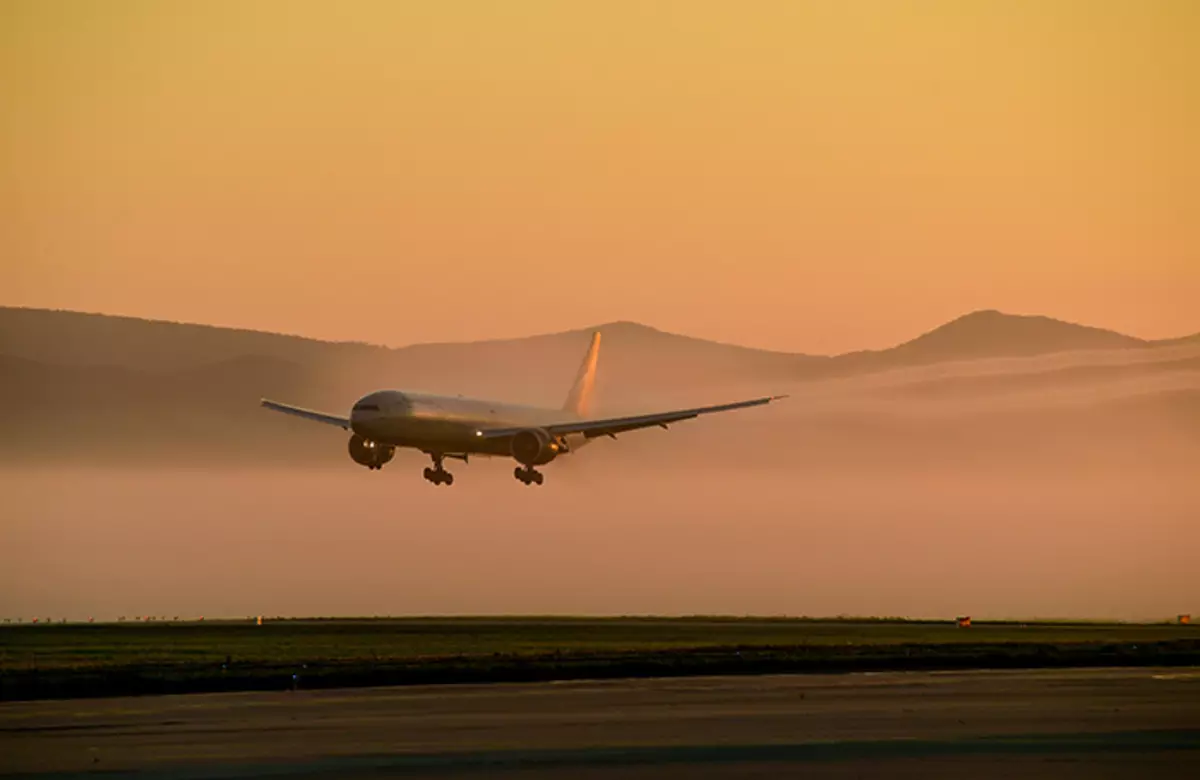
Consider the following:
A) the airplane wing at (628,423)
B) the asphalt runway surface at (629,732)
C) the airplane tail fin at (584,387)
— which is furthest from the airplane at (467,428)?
the asphalt runway surface at (629,732)

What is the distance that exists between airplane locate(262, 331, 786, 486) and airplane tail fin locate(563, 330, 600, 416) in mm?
31392

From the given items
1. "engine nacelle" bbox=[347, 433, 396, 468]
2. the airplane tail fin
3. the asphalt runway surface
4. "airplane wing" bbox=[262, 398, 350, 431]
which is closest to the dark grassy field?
the asphalt runway surface

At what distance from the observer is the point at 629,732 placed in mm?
44750

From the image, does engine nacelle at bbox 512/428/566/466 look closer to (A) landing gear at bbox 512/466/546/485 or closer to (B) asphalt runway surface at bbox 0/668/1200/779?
(A) landing gear at bbox 512/466/546/485

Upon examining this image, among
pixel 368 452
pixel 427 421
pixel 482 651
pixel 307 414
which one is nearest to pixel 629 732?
pixel 482 651

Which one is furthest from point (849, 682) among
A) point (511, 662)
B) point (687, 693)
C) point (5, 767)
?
point (5, 767)

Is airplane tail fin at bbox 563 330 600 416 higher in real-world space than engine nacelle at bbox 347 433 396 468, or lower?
higher

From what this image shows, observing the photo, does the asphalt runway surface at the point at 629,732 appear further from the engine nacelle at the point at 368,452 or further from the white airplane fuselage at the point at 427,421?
the engine nacelle at the point at 368,452

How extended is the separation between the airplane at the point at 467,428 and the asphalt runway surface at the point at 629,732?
192 feet

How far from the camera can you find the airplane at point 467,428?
12056cm

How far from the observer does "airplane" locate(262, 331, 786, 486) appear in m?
121

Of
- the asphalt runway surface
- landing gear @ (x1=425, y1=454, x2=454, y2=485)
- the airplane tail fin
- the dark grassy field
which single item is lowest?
the asphalt runway surface

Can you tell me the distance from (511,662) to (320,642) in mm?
22958

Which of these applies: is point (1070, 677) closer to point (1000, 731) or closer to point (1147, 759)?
point (1000, 731)
